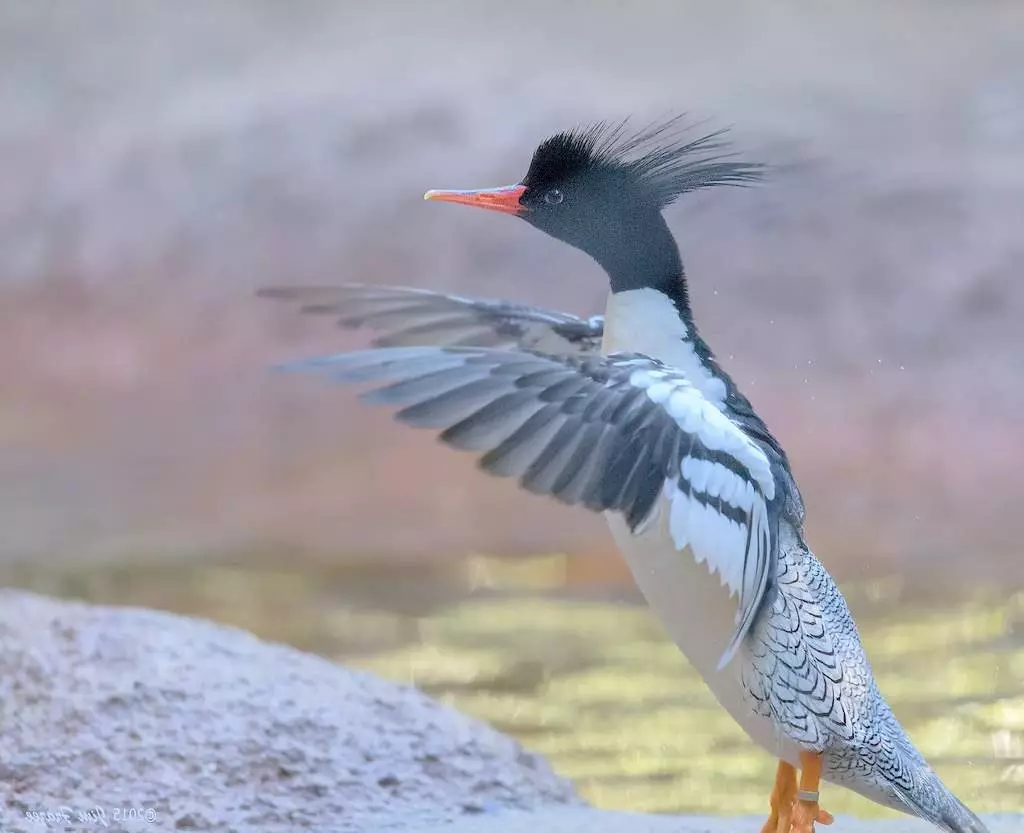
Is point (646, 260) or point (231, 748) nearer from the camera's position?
point (646, 260)

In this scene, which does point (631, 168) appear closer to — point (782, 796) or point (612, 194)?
point (612, 194)

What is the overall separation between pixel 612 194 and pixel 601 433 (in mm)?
591

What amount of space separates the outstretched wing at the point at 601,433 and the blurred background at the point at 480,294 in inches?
49.4

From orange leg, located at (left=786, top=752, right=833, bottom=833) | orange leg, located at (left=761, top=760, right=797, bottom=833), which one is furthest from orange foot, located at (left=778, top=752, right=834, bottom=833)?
orange leg, located at (left=761, top=760, right=797, bottom=833)

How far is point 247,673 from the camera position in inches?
104

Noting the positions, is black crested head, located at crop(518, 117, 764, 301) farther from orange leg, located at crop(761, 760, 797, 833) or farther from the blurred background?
the blurred background

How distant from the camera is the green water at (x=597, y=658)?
2.80 meters

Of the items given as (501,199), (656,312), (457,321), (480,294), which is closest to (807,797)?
(656,312)

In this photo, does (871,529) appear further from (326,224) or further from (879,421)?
(326,224)

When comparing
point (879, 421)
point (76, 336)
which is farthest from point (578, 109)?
point (76, 336)

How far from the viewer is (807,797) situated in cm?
173

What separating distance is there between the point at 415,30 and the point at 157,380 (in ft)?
3.75
